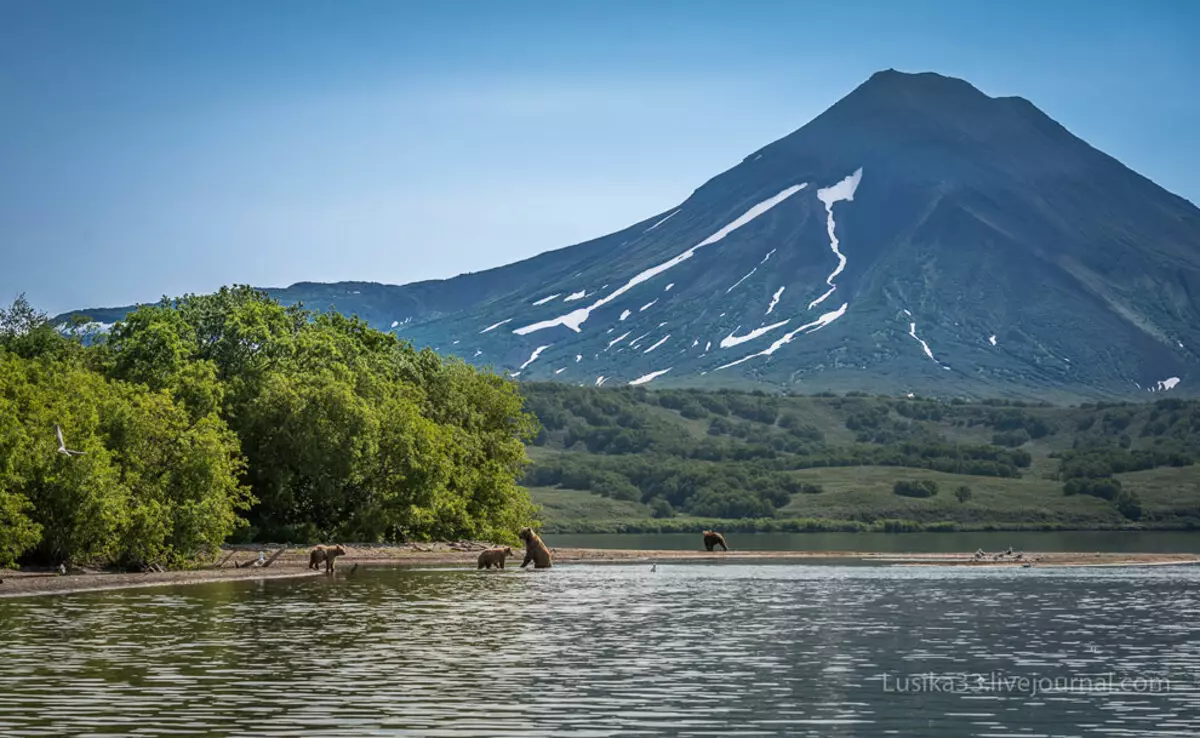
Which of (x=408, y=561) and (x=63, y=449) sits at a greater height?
(x=63, y=449)

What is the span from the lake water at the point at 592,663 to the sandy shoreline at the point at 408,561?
321 cm

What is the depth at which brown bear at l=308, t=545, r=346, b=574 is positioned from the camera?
65750 mm

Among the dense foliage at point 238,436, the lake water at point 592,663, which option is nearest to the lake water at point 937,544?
the dense foliage at point 238,436

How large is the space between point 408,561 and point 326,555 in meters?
9.55

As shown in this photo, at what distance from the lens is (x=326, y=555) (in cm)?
6606

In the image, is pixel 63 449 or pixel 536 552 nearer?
pixel 63 449

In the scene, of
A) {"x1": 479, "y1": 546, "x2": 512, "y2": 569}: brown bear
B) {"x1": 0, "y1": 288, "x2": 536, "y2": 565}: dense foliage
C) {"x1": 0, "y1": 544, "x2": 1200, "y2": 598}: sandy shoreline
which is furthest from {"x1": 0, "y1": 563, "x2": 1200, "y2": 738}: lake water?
{"x1": 479, "y1": 546, "x2": 512, "y2": 569}: brown bear

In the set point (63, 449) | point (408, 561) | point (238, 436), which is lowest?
point (408, 561)

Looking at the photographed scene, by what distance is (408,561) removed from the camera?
75.2 meters

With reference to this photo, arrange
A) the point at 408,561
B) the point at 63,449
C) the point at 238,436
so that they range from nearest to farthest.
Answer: the point at 63,449, the point at 408,561, the point at 238,436

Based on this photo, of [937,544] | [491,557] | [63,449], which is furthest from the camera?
[937,544]

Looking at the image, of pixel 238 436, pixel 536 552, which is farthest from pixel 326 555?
pixel 238 436

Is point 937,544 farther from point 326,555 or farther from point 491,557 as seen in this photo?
point 326,555

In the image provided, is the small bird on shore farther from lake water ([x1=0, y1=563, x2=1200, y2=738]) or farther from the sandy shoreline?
lake water ([x1=0, y1=563, x2=1200, y2=738])
